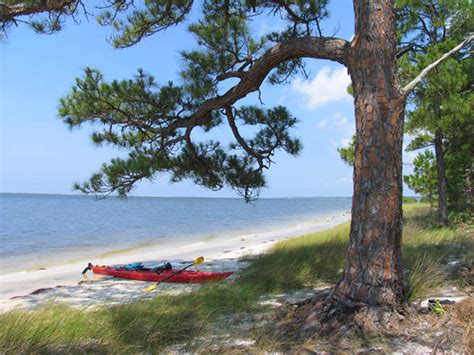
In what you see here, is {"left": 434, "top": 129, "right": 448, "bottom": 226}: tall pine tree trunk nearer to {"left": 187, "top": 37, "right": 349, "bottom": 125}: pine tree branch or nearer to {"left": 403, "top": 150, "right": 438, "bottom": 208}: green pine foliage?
{"left": 403, "top": 150, "right": 438, "bottom": 208}: green pine foliage

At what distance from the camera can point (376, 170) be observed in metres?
3.40

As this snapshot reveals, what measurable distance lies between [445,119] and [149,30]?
628 cm

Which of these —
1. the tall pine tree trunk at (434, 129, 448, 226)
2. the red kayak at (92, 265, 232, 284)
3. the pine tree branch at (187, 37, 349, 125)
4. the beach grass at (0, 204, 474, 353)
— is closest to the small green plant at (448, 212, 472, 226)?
the tall pine tree trunk at (434, 129, 448, 226)

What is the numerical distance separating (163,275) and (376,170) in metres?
4.40

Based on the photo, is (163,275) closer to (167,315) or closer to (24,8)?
(167,315)

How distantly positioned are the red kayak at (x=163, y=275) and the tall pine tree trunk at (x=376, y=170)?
305cm

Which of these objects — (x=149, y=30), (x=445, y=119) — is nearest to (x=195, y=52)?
(x=149, y=30)

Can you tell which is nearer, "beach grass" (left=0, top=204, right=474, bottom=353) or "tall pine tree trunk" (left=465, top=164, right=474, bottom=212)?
"beach grass" (left=0, top=204, right=474, bottom=353)

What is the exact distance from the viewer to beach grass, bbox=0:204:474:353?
9.29 feet

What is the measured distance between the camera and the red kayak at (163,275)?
20.6 ft

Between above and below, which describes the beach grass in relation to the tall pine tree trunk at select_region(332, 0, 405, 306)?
below

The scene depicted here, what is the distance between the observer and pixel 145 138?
6.02 m

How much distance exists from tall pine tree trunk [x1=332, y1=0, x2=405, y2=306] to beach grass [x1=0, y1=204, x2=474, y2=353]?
1.80ft

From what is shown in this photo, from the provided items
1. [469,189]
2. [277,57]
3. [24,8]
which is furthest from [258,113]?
[469,189]
